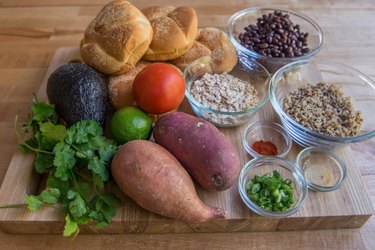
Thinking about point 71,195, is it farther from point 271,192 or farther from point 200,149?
point 271,192

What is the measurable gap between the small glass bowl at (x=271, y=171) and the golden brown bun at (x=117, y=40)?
1.44 feet

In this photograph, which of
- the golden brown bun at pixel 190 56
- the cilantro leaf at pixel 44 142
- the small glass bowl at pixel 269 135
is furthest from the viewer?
the golden brown bun at pixel 190 56

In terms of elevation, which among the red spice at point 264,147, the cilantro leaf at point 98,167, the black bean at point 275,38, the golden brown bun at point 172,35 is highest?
the golden brown bun at point 172,35

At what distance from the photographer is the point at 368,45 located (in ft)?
4.66

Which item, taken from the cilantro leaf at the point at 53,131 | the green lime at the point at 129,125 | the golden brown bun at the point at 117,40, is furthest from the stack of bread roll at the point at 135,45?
the cilantro leaf at the point at 53,131

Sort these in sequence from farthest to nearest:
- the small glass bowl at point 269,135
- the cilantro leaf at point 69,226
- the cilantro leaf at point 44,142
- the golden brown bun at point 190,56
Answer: the golden brown bun at point 190,56 → the small glass bowl at point 269,135 → the cilantro leaf at point 44,142 → the cilantro leaf at point 69,226

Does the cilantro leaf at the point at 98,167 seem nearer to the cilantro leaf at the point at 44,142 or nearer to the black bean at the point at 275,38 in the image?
the cilantro leaf at the point at 44,142

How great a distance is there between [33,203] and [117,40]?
475mm

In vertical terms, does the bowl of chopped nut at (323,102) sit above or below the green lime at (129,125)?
below

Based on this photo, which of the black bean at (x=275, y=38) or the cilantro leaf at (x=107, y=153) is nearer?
the cilantro leaf at (x=107, y=153)

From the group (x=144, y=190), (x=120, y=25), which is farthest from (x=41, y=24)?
(x=144, y=190)

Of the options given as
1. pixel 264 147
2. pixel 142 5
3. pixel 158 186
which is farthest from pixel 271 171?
pixel 142 5

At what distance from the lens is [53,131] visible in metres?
0.91

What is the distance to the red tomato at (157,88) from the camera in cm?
99
